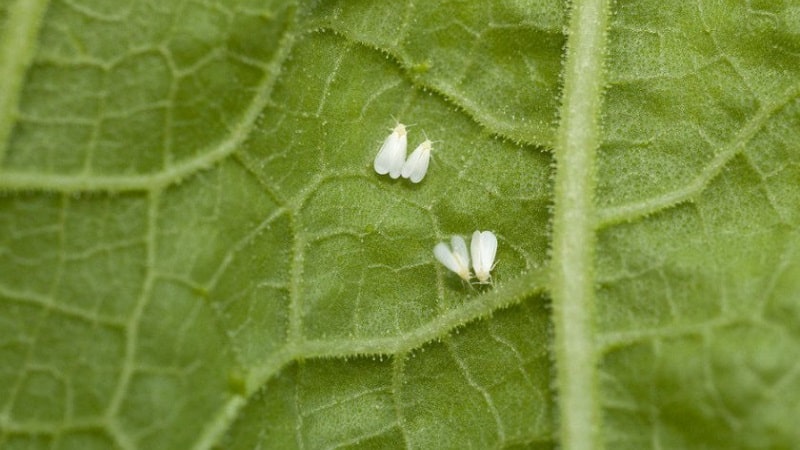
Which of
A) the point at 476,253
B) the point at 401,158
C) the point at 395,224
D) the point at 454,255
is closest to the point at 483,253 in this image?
the point at 476,253

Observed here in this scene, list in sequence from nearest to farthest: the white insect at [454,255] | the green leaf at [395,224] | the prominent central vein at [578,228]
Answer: the green leaf at [395,224]
the prominent central vein at [578,228]
the white insect at [454,255]

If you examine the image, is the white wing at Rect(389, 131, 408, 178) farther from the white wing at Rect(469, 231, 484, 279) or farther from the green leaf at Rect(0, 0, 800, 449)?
the white wing at Rect(469, 231, 484, 279)

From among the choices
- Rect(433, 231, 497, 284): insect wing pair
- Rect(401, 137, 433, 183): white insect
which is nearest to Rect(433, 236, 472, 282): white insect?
Rect(433, 231, 497, 284): insect wing pair

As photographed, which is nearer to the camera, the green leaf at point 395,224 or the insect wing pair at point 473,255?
the green leaf at point 395,224

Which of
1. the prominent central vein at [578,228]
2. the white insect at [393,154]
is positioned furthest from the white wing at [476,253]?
the white insect at [393,154]

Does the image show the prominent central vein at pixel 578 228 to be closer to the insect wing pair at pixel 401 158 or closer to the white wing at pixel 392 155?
the insect wing pair at pixel 401 158

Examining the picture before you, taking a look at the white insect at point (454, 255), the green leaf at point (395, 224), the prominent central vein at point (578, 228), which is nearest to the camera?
the green leaf at point (395, 224)

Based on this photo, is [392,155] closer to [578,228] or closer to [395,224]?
[395,224]

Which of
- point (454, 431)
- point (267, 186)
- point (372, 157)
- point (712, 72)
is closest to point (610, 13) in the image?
point (712, 72)
